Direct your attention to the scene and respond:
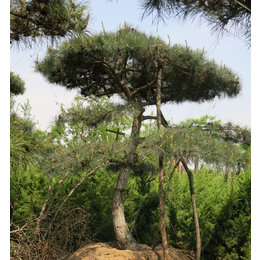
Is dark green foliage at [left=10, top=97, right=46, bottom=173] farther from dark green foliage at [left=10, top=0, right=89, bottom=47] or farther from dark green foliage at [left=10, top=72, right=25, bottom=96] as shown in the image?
dark green foliage at [left=10, top=72, right=25, bottom=96]

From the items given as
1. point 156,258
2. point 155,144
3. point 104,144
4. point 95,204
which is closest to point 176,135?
point 155,144

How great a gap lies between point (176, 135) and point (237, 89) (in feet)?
5.86

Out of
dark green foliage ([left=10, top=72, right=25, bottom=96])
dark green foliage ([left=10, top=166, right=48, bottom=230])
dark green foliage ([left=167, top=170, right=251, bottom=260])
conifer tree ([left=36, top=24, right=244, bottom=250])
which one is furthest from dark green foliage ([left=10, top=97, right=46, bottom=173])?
dark green foliage ([left=10, top=72, right=25, bottom=96])

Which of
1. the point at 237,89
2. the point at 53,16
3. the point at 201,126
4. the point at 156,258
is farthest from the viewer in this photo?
the point at 237,89

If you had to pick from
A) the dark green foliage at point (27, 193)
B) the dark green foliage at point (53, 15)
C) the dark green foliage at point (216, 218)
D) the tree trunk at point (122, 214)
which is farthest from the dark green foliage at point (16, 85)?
the dark green foliage at point (216, 218)

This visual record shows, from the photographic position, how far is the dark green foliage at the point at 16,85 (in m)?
6.24

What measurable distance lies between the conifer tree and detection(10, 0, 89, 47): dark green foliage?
22 centimetres

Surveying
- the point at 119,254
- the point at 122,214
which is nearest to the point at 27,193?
the point at 122,214

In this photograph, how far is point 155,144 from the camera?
2762mm

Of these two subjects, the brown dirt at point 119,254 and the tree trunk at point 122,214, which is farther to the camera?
the tree trunk at point 122,214

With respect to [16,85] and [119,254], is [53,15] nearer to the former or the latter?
[119,254]

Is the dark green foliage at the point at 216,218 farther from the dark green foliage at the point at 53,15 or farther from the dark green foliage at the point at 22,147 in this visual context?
the dark green foliage at the point at 53,15

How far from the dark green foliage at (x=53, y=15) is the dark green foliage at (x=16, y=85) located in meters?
3.01
